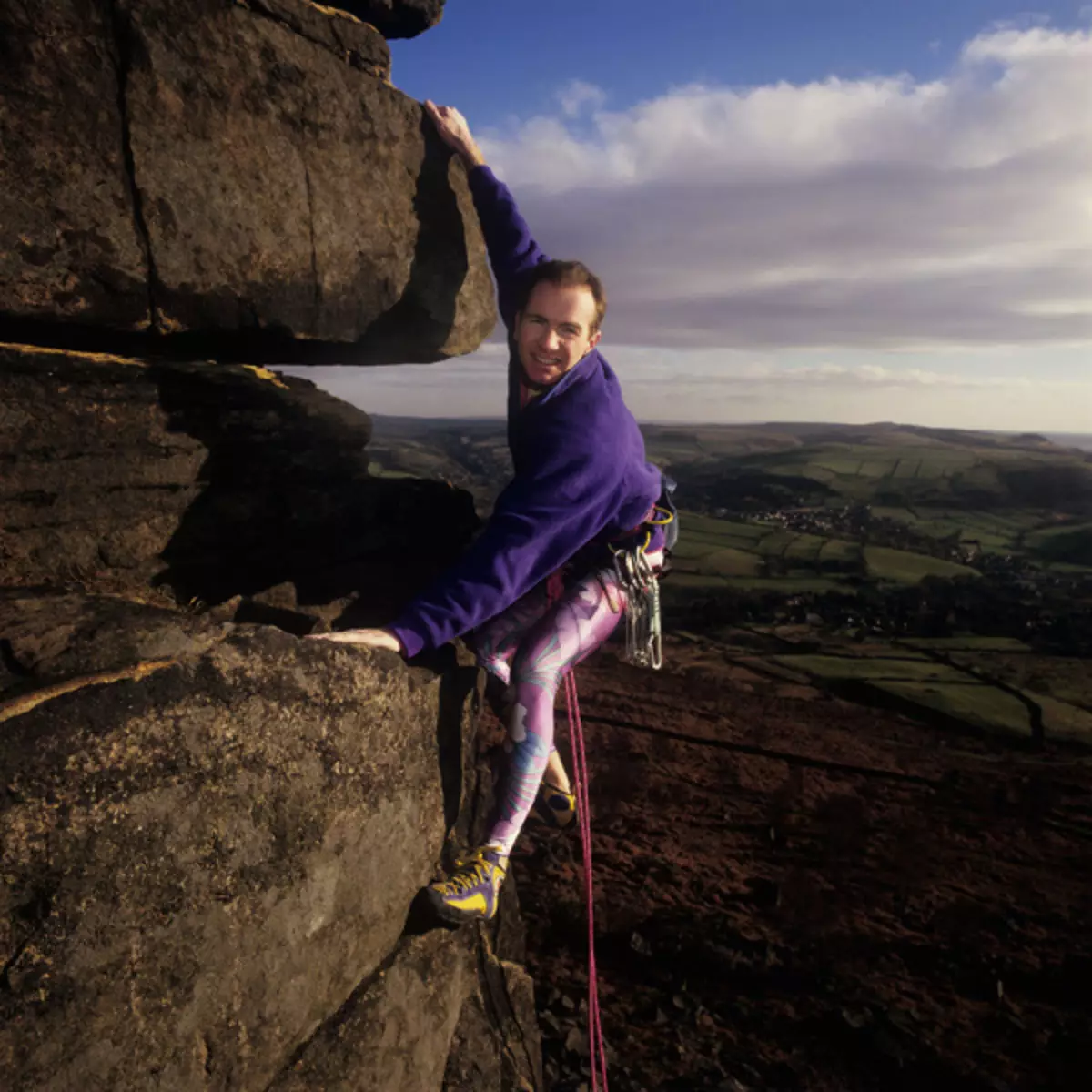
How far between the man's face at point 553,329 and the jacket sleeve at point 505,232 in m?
0.89

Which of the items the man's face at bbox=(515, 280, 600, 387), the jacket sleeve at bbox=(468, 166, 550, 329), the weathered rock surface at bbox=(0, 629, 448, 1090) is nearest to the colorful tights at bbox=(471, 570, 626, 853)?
the weathered rock surface at bbox=(0, 629, 448, 1090)

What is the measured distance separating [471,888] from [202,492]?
3083mm

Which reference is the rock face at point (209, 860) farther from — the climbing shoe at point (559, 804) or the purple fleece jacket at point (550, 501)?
the climbing shoe at point (559, 804)

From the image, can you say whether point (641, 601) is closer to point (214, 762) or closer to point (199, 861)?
point (214, 762)

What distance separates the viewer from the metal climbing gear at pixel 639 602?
188 inches

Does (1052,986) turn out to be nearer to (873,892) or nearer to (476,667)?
(873,892)

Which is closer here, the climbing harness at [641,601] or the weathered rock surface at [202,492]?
the weathered rock surface at [202,492]

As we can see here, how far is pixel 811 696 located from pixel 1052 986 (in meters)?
9.58

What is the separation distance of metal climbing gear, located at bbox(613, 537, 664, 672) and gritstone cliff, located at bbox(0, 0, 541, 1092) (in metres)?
1.26

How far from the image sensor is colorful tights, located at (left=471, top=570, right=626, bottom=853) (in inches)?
173

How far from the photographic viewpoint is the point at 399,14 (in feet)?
17.3

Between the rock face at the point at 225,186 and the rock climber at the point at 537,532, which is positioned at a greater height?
the rock face at the point at 225,186

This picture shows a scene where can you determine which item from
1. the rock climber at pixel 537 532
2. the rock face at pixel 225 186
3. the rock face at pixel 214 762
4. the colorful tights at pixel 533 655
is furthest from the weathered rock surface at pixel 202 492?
the rock climber at pixel 537 532

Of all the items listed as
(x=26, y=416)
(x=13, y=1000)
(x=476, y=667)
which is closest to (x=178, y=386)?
(x=26, y=416)
